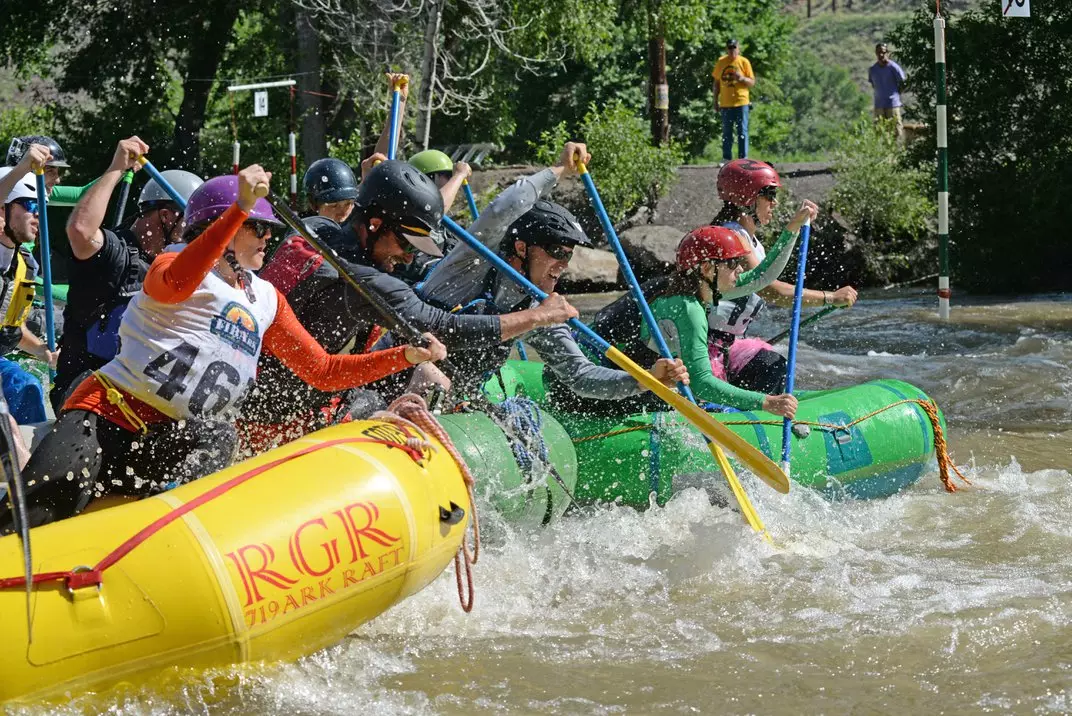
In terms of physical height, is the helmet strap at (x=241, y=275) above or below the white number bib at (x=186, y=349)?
above

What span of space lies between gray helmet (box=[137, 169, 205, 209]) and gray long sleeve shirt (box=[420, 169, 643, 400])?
3.91ft

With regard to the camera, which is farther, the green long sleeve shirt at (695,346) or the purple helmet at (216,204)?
the green long sleeve shirt at (695,346)

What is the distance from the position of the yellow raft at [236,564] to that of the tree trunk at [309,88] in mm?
14352

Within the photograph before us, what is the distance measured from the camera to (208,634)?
3732 millimetres

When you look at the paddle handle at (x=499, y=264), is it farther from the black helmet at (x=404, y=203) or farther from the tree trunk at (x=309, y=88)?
the tree trunk at (x=309, y=88)

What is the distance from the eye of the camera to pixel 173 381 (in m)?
4.19

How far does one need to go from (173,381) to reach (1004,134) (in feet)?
39.4

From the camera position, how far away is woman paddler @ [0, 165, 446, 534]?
13.6 ft

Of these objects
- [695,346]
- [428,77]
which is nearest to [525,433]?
[695,346]

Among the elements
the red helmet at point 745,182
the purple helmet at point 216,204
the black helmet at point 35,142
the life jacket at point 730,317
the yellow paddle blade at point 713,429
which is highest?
the black helmet at point 35,142

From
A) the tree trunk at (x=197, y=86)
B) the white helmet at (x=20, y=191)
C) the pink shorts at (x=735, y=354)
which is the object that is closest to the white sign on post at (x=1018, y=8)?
the pink shorts at (x=735, y=354)

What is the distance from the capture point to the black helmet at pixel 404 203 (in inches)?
193

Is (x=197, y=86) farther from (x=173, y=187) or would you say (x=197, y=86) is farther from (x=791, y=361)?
(x=791, y=361)

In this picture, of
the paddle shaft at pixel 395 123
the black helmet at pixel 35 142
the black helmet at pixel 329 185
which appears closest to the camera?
the black helmet at pixel 35 142
